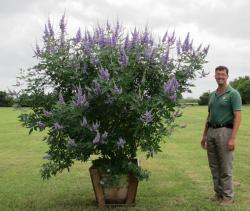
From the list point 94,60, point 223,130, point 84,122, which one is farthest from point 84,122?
point 223,130

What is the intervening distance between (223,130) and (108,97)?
2.39 m

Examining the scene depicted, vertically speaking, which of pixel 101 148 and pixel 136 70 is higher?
pixel 136 70

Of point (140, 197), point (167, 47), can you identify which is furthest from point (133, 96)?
point (140, 197)

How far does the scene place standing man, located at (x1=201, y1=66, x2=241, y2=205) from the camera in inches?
374

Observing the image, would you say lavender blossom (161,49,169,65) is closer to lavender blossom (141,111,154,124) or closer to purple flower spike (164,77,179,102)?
purple flower spike (164,77,179,102)

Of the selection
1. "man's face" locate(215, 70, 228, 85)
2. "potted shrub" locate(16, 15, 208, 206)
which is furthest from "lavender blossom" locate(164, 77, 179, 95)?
"man's face" locate(215, 70, 228, 85)

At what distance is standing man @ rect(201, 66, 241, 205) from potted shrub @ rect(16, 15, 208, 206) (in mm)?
875

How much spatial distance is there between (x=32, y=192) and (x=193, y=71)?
170 inches

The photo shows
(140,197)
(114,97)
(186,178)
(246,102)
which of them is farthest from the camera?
(246,102)

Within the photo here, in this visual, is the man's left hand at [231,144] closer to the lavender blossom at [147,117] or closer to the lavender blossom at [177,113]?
the lavender blossom at [177,113]

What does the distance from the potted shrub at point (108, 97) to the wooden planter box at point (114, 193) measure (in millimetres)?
17

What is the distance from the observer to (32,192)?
36.4 feet

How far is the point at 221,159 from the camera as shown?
970 cm

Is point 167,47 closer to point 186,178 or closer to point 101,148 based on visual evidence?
point 101,148
